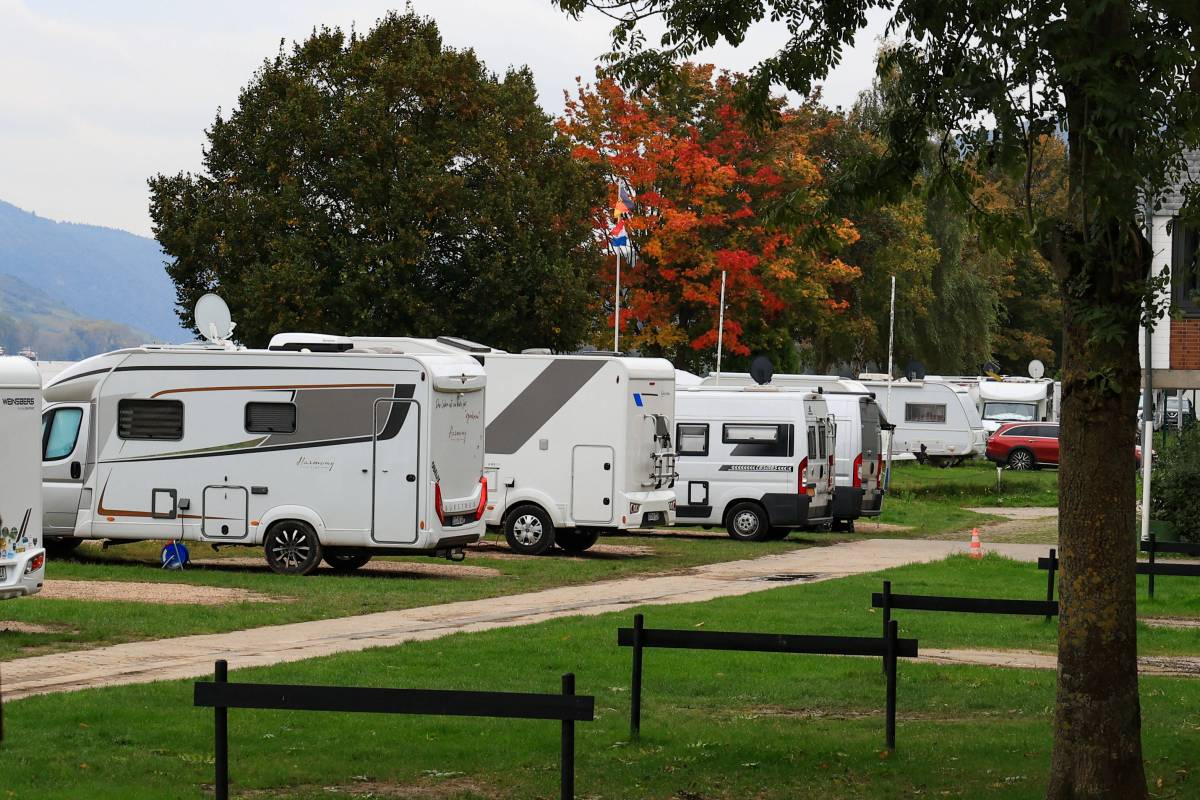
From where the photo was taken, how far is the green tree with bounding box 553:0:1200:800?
738cm

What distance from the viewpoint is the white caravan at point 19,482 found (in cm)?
1459

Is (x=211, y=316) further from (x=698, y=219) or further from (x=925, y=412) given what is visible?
(x=925, y=412)

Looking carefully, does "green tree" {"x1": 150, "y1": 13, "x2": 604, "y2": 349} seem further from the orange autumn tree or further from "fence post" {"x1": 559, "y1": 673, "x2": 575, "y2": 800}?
"fence post" {"x1": 559, "y1": 673, "x2": 575, "y2": 800}

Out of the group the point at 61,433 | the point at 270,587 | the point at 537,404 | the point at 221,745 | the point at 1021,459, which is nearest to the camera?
the point at 221,745

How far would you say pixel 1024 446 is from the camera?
167 feet

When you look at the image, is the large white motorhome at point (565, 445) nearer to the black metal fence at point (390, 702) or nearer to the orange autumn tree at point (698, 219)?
the black metal fence at point (390, 702)

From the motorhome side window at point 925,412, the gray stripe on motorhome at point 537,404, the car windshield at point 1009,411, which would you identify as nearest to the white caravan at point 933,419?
the motorhome side window at point 925,412

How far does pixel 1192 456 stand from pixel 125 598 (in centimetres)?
1762

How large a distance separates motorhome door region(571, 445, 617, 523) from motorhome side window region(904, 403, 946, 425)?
2766cm

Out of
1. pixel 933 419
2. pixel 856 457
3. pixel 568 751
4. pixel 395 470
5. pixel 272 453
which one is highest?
pixel 933 419

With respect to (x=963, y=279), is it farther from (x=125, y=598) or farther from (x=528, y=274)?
(x=125, y=598)

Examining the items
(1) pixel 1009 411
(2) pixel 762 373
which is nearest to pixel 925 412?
(1) pixel 1009 411

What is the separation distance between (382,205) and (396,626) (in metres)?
20.5

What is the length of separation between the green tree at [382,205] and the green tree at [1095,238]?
2701 cm
